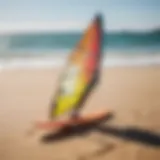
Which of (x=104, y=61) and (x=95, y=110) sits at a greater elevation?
(x=104, y=61)

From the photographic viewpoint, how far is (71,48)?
1.23 meters

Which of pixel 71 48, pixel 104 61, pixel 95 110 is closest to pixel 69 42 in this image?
pixel 71 48

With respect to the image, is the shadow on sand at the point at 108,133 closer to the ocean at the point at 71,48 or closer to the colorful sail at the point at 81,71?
the colorful sail at the point at 81,71

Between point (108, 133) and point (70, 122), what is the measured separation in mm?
126

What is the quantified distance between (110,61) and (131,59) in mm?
68

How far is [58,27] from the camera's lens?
4.08ft

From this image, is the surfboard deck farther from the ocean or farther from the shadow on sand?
the ocean

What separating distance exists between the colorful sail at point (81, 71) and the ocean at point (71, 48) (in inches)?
0.9

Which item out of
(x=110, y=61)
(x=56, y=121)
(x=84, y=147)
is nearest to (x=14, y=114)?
(x=56, y=121)

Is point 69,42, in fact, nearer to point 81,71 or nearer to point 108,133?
point 81,71

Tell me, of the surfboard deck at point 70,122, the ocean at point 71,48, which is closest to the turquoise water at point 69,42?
the ocean at point 71,48

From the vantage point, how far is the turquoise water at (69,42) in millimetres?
1229

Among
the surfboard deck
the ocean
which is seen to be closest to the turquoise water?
the ocean

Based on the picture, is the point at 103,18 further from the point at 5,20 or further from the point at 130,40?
the point at 5,20
